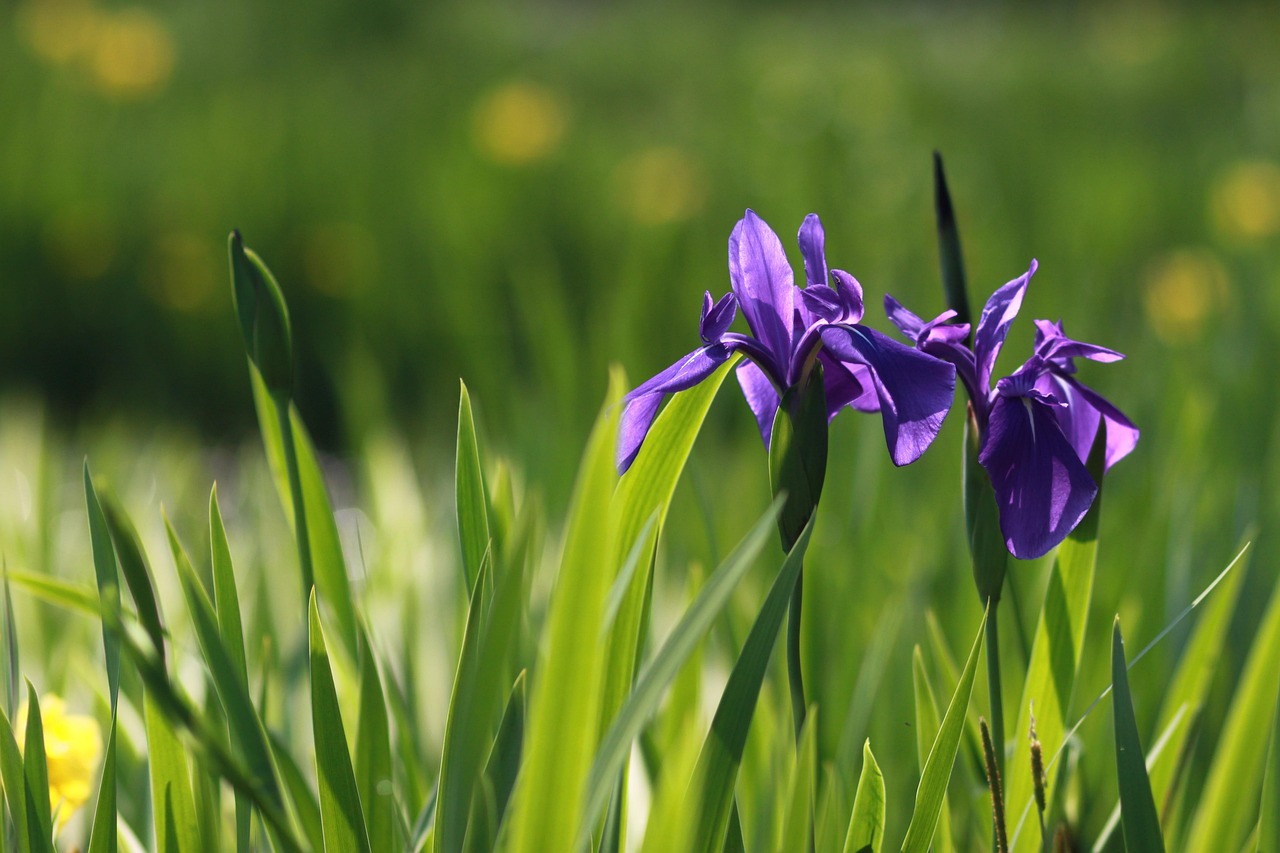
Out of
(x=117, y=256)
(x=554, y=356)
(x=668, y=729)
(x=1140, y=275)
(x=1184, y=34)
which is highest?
(x=1184, y=34)

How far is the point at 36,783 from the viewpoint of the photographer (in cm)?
49

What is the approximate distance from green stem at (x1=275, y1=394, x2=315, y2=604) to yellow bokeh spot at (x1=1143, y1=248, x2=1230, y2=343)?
4.49 feet

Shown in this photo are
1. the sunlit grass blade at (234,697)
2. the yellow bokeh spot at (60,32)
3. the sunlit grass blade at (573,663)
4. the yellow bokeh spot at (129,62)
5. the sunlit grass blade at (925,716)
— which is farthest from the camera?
the yellow bokeh spot at (60,32)

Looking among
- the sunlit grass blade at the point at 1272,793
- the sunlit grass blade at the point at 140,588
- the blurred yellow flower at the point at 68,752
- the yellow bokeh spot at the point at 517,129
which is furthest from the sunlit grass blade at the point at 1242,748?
the yellow bokeh spot at the point at 517,129

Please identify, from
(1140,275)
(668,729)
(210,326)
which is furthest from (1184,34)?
(668,729)

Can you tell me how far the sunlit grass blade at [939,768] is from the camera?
44 cm

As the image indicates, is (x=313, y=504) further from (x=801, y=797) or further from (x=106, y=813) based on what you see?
(x=801, y=797)

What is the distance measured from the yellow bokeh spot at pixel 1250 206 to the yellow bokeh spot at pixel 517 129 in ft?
4.63

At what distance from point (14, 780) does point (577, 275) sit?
205 centimetres

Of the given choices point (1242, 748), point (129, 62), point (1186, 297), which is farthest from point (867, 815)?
point (129, 62)

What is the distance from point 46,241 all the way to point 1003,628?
6.75 ft

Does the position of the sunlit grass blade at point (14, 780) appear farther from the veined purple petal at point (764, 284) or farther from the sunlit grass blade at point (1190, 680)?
the sunlit grass blade at point (1190, 680)

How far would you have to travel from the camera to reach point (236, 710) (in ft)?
1.45

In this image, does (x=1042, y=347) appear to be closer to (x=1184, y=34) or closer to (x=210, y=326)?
(x=210, y=326)
